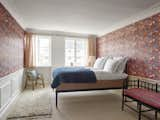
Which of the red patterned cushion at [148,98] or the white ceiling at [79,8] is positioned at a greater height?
the white ceiling at [79,8]

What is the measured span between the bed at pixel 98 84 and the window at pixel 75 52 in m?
2.50

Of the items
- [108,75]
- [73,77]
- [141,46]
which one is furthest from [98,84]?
[141,46]

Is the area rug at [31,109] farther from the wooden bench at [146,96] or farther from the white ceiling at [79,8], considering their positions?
the white ceiling at [79,8]

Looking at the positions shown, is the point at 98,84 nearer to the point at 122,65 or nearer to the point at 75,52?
the point at 122,65

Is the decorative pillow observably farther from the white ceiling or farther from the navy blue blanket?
the white ceiling

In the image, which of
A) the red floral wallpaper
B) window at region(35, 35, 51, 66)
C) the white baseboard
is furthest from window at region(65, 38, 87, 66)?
the white baseboard

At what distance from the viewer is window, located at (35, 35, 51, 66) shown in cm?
564

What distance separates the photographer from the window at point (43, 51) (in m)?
5.64

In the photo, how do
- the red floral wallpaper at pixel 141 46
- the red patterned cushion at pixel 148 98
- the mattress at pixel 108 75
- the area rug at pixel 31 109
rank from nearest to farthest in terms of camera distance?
the red patterned cushion at pixel 148 98
the area rug at pixel 31 109
the red floral wallpaper at pixel 141 46
the mattress at pixel 108 75

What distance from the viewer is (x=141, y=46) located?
339cm

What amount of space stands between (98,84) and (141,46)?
1564mm

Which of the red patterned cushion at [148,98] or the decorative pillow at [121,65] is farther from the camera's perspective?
the decorative pillow at [121,65]

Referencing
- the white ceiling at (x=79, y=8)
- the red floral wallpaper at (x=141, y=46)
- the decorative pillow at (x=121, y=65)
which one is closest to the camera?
the white ceiling at (x=79, y=8)

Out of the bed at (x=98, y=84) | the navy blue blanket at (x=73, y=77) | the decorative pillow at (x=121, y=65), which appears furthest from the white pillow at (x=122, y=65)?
the navy blue blanket at (x=73, y=77)
